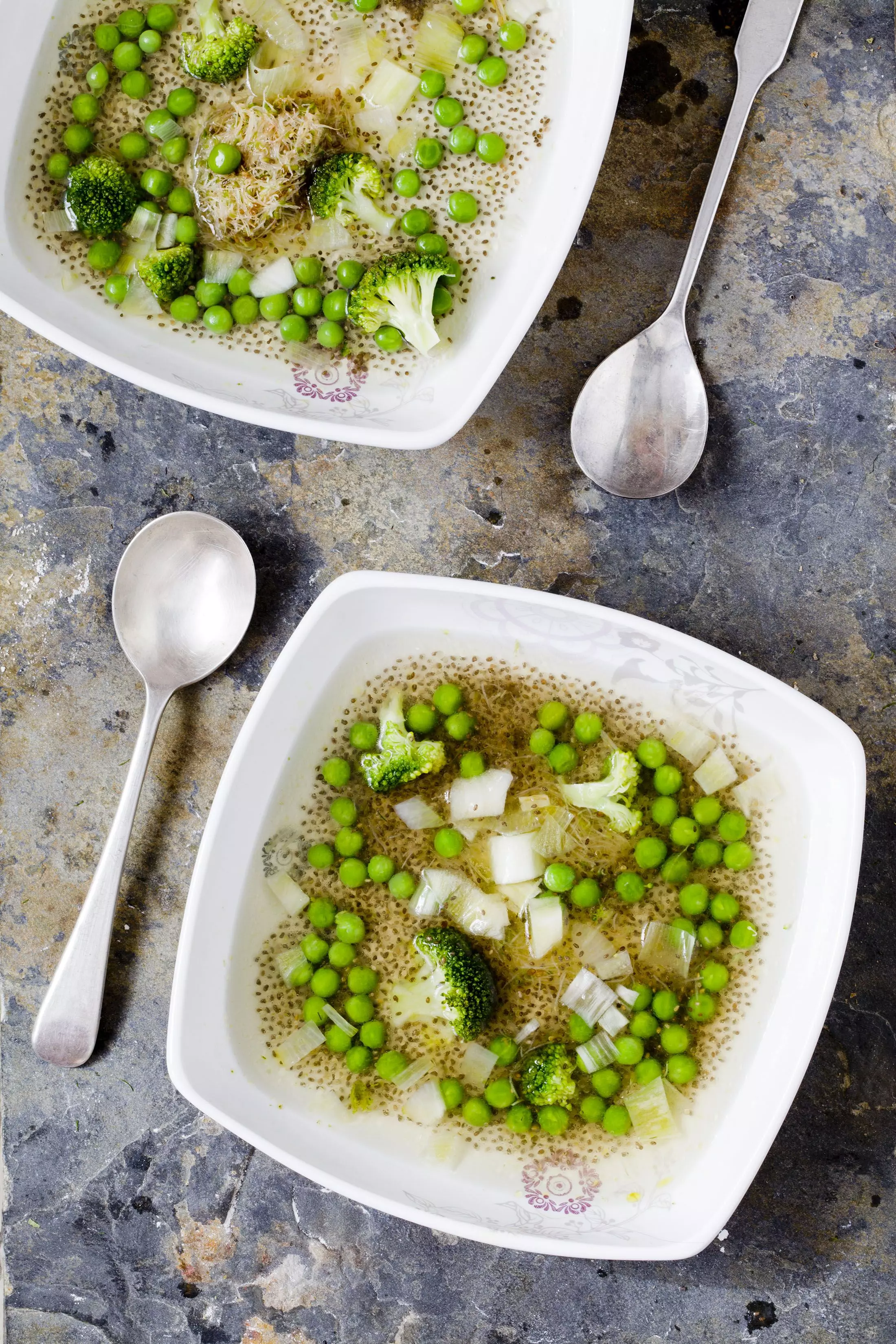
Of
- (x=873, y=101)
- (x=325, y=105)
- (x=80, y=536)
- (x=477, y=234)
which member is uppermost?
(x=873, y=101)

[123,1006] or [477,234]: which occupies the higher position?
[477,234]

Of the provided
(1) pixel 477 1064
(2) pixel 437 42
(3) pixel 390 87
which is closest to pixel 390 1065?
(1) pixel 477 1064

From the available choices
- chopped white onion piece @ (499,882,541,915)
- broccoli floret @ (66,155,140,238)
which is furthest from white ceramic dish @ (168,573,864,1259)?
broccoli floret @ (66,155,140,238)

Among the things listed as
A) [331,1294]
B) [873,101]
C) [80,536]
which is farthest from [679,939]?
[873,101]

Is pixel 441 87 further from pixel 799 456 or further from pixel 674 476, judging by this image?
pixel 799 456

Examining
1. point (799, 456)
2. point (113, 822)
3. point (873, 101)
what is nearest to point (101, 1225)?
point (113, 822)

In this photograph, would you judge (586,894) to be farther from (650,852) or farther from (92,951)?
(92,951)

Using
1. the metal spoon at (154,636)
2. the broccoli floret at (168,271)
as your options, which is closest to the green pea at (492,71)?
the broccoli floret at (168,271)

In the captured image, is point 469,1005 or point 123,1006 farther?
point 123,1006
